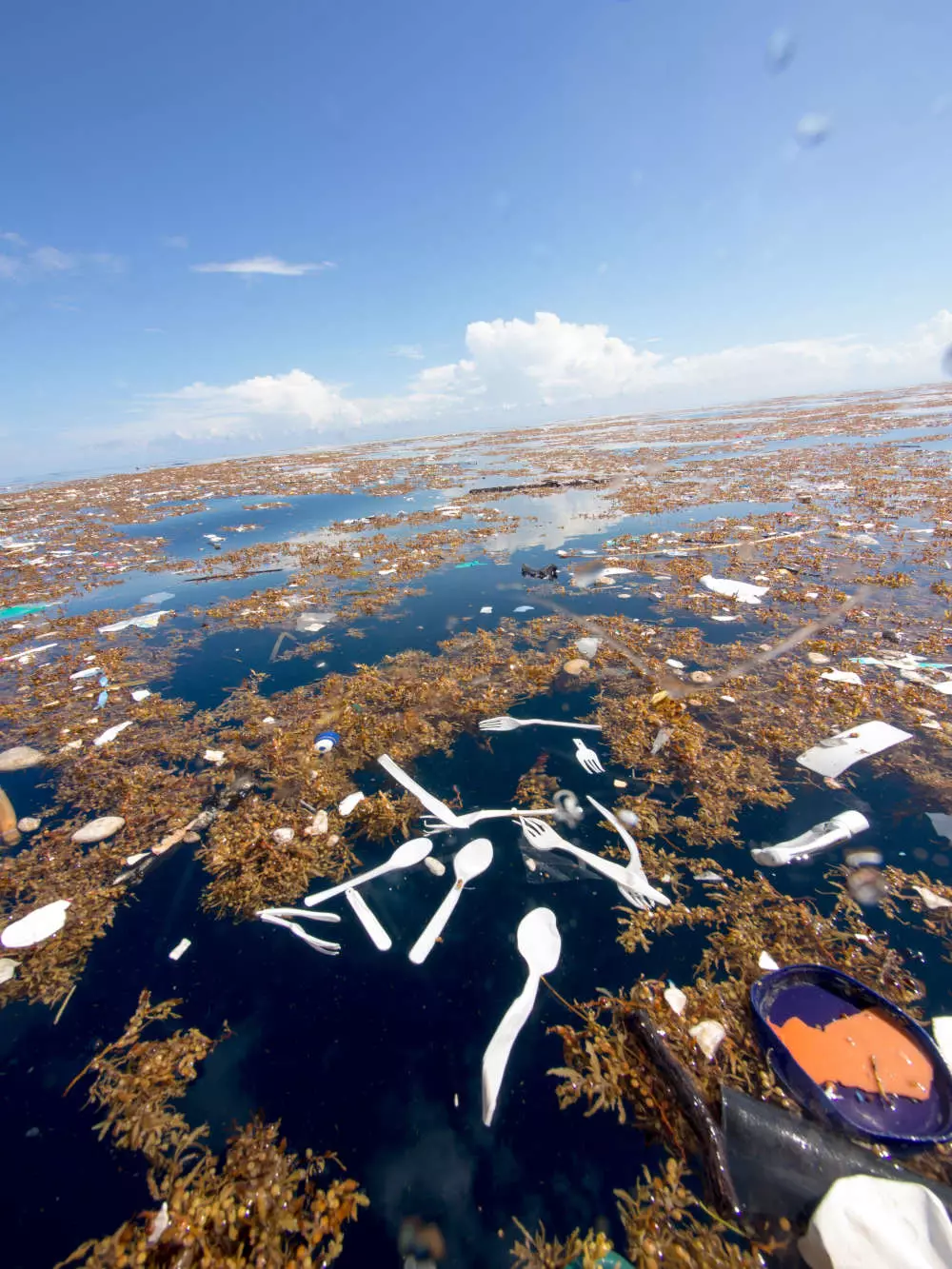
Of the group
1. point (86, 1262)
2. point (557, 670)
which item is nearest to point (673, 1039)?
point (86, 1262)

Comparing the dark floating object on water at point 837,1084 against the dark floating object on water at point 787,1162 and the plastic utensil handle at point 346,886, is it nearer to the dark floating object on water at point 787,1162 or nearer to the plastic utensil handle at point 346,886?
the dark floating object on water at point 787,1162

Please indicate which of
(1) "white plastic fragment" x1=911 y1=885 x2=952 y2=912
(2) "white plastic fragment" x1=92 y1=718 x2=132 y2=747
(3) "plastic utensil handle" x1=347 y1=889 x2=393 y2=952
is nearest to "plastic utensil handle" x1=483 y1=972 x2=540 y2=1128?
(3) "plastic utensil handle" x1=347 y1=889 x2=393 y2=952

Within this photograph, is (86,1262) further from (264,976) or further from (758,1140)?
(758,1140)

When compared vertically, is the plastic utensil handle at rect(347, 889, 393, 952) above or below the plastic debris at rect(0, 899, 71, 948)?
below

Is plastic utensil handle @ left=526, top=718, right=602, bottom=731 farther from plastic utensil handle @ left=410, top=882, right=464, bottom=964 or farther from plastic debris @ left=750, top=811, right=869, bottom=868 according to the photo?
plastic utensil handle @ left=410, top=882, right=464, bottom=964

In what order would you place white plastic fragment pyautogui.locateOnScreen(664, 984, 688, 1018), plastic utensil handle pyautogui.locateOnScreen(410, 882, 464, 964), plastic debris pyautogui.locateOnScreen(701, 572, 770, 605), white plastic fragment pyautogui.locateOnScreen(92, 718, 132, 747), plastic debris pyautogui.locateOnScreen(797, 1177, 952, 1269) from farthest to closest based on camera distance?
plastic debris pyautogui.locateOnScreen(701, 572, 770, 605) < white plastic fragment pyautogui.locateOnScreen(92, 718, 132, 747) < plastic utensil handle pyautogui.locateOnScreen(410, 882, 464, 964) < white plastic fragment pyautogui.locateOnScreen(664, 984, 688, 1018) < plastic debris pyautogui.locateOnScreen(797, 1177, 952, 1269)

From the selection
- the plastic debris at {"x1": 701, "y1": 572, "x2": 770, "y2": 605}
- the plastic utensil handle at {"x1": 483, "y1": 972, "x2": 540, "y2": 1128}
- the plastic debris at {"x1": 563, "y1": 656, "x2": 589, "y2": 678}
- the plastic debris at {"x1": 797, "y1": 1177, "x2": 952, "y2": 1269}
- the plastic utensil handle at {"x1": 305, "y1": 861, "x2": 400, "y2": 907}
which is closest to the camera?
the plastic debris at {"x1": 797, "y1": 1177, "x2": 952, "y2": 1269}

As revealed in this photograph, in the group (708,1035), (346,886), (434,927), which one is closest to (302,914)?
(346,886)

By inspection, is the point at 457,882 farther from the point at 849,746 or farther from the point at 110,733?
the point at 110,733
